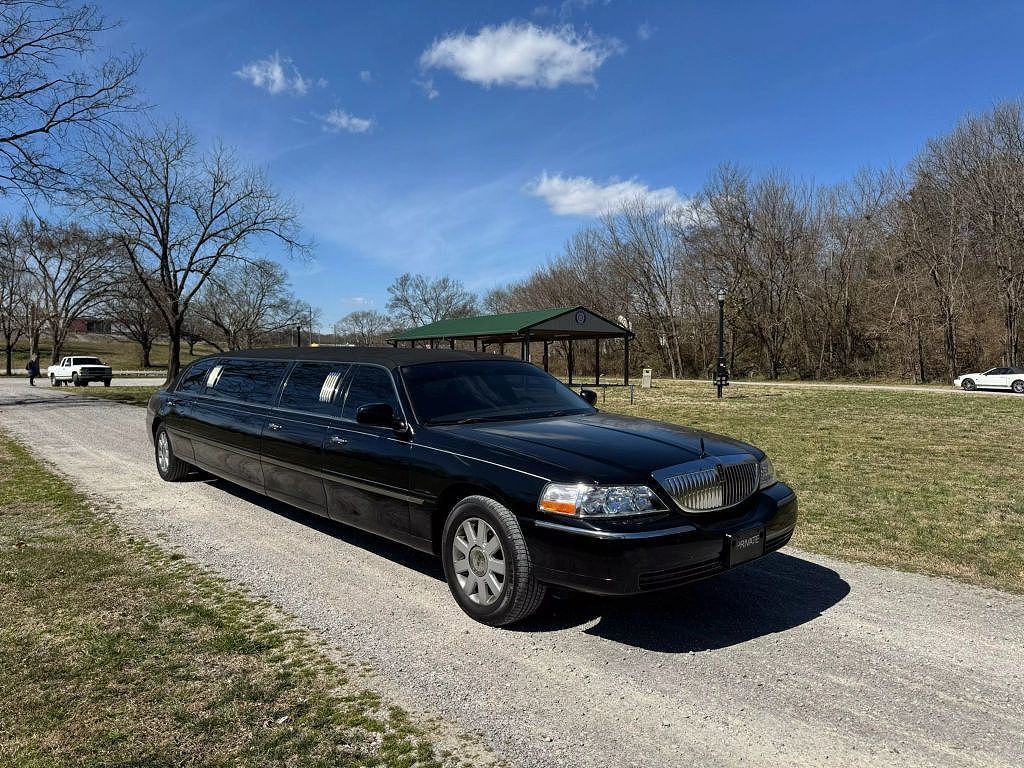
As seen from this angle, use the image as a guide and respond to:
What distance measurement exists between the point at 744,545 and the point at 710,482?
→ 1.29ft

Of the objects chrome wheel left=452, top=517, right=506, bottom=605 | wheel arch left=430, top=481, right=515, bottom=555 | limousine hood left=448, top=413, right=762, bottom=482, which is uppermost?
A: limousine hood left=448, top=413, right=762, bottom=482

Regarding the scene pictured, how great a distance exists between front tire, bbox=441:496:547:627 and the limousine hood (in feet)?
1.34

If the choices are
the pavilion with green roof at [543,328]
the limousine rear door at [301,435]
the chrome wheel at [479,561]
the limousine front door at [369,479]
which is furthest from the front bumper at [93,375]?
the chrome wheel at [479,561]

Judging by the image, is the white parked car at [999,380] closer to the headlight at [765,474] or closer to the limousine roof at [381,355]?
the headlight at [765,474]

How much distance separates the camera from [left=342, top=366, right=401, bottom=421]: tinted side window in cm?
482

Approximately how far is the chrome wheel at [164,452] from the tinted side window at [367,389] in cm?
396

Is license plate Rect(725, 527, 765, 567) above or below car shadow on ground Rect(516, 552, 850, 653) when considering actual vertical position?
above

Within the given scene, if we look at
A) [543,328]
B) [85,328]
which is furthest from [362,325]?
[543,328]

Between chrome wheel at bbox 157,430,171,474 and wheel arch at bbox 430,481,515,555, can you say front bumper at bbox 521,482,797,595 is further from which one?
chrome wheel at bbox 157,430,171,474

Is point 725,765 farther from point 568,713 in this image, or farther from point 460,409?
point 460,409

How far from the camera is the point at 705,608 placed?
13.1 ft

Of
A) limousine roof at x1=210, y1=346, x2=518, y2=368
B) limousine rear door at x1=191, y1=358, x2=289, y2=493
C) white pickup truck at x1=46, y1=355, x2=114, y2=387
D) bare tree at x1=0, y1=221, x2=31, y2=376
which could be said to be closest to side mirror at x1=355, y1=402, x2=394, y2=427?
limousine roof at x1=210, y1=346, x2=518, y2=368

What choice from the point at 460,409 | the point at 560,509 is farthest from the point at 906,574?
the point at 460,409

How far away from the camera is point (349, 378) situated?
17.0 ft
